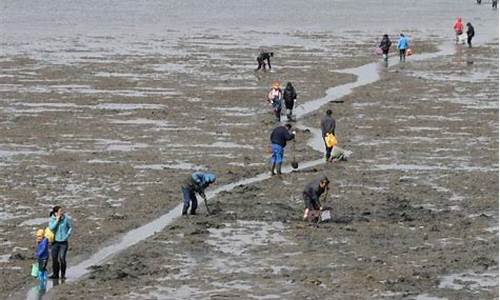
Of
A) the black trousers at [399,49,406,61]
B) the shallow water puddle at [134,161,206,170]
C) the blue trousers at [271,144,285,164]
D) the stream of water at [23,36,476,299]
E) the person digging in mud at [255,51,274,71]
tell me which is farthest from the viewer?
the black trousers at [399,49,406,61]

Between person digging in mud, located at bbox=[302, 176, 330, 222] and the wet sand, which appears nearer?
person digging in mud, located at bbox=[302, 176, 330, 222]

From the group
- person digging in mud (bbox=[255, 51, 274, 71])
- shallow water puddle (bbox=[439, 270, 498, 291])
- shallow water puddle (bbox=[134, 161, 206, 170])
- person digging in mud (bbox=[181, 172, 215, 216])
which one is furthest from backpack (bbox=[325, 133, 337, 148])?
person digging in mud (bbox=[255, 51, 274, 71])

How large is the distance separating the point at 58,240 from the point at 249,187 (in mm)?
8048

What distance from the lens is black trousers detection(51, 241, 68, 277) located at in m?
19.3

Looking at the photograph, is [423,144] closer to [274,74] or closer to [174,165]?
[174,165]

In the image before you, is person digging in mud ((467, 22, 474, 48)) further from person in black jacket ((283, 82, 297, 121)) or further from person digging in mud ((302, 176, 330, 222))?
person digging in mud ((302, 176, 330, 222))

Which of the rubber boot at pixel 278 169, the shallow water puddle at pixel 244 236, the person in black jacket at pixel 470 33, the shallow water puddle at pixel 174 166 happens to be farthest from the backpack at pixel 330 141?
the person in black jacket at pixel 470 33

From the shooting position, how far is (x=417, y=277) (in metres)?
19.1

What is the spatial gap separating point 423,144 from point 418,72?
20116 mm

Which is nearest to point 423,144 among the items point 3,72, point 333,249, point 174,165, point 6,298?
point 174,165

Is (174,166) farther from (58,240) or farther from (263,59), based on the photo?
(263,59)

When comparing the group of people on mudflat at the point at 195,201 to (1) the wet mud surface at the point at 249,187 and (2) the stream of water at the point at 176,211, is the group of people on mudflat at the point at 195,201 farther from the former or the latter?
(1) the wet mud surface at the point at 249,187

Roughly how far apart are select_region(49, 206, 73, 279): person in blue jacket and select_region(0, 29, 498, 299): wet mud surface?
1.61 ft

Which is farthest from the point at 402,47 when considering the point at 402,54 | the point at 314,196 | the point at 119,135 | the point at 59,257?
the point at 59,257
